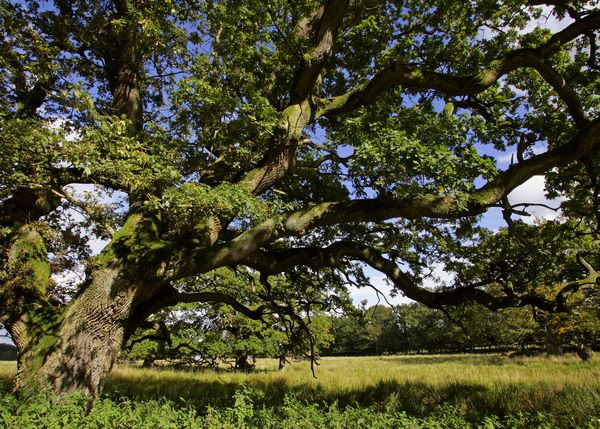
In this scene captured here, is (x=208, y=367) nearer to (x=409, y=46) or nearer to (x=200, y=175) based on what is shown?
(x=200, y=175)

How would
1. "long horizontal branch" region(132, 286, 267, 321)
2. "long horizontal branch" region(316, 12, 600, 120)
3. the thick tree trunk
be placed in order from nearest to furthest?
1. the thick tree trunk
2. "long horizontal branch" region(316, 12, 600, 120)
3. "long horizontal branch" region(132, 286, 267, 321)

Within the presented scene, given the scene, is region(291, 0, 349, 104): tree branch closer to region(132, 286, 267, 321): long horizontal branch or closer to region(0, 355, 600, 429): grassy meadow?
region(132, 286, 267, 321): long horizontal branch

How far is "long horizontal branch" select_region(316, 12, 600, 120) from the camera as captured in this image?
744cm

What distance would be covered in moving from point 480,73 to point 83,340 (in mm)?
9546

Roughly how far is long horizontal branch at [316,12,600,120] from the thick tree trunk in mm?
7075

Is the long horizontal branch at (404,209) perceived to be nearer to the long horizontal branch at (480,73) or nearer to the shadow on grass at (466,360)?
the long horizontal branch at (480,73)

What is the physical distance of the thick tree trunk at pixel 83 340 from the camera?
6242mm

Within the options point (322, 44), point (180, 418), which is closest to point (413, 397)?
point (180, 418)

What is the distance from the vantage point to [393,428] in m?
5.93

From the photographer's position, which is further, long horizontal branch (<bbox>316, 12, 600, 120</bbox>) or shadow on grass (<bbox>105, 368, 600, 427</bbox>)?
shadow on grass (<bbox>105, 368, 600, 427</bbox>)

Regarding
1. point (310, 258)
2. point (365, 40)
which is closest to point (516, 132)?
point (365, 40)

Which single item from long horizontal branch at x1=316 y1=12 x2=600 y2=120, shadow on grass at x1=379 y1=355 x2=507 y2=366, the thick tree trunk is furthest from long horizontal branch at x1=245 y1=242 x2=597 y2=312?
shadow on grass at x1=379 y1=355 x2=507 y2=366

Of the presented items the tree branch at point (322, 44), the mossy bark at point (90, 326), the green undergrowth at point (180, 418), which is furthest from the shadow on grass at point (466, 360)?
the mossy bark at point (90, 326)

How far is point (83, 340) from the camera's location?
6.49 metres
